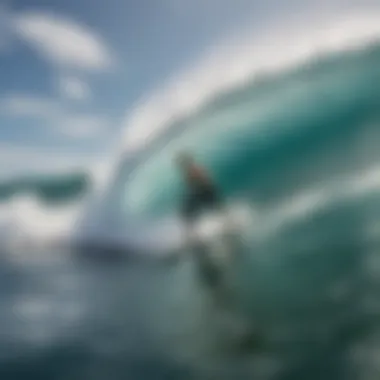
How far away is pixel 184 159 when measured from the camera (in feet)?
5.05

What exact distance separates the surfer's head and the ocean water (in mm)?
22

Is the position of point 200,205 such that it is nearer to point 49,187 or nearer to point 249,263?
point 249,263

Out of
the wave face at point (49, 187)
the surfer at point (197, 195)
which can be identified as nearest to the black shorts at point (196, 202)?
the surfer at point (197, 195)

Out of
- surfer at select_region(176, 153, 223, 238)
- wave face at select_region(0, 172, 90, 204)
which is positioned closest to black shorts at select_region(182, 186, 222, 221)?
surfer at select_region(176, 153, 223, 238)

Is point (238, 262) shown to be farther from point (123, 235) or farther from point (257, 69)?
point (257, 69)

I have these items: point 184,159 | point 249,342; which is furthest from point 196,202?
point 249,342

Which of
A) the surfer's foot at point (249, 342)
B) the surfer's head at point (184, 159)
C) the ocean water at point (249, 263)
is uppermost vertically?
the surfer's head at point (184, 159)

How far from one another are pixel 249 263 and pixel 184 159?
317mm

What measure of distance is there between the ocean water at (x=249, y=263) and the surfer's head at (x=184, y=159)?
0.02 m

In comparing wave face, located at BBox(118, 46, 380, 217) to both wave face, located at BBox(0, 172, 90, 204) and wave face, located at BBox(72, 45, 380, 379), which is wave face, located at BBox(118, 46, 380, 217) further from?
wave face, located at BBox(0, 172, 90, 204)

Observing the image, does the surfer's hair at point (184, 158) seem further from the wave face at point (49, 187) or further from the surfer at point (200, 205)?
the wave face at point (49, 187)

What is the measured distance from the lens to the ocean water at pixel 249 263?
144cm

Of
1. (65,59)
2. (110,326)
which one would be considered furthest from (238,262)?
(65,59)

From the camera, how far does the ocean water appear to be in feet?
4.72
